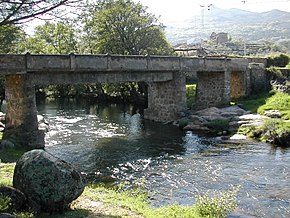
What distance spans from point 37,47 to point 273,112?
40.2 m

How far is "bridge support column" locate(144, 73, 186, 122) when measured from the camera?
36.8m

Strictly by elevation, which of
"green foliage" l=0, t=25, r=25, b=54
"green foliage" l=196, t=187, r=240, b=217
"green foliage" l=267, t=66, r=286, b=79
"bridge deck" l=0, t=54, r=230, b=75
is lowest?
"green foliage" l=196, t=187, r=240, b=217

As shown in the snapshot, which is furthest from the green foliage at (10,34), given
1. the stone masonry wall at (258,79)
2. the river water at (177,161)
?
the stone masonry wall at (258,79)

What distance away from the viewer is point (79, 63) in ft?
89.8

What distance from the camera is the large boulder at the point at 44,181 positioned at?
1000cm

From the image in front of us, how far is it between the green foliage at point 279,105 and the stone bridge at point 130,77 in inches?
180

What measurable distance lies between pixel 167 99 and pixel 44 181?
28.5 metres

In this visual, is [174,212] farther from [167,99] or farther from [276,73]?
[276,73]

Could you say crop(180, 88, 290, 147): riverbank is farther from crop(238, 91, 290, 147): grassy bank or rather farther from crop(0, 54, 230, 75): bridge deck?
crop(0, 54, 230, 75): bridge deck

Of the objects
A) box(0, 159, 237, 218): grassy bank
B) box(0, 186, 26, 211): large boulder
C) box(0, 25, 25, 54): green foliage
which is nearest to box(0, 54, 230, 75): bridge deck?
box(0, 25, 25, 54): green foliage

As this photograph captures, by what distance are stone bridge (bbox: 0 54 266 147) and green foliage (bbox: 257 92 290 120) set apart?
4.56 m

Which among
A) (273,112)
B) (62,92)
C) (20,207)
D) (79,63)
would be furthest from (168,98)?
(62,92)

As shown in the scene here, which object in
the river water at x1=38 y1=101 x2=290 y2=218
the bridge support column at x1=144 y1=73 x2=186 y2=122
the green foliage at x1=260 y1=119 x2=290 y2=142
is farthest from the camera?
the bridge support column at x1=144 y1=73 x2=186 y2=122

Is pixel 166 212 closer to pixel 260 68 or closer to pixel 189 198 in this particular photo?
pixel 189 198
